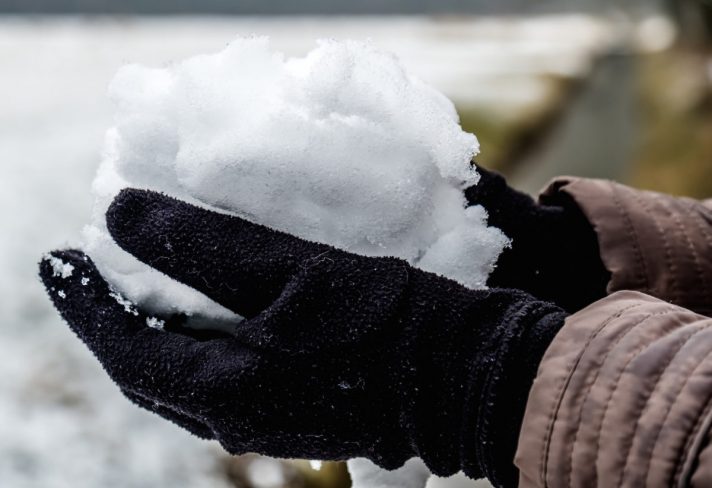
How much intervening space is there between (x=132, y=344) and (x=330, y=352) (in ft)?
0.72

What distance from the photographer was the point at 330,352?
76 cm

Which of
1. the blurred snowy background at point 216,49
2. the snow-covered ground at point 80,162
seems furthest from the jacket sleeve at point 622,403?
the snow-covered ground at point 80,162

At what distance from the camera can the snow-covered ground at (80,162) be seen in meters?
1.39

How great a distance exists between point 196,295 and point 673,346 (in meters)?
0.50

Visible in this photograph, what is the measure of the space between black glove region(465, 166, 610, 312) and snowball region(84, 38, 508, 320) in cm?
15

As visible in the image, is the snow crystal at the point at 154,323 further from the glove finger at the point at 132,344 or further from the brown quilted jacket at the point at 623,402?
the brown quilted jacket at the point at 623,402

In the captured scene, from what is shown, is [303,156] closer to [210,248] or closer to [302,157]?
[302,157]

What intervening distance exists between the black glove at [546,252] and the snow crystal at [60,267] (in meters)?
0.55

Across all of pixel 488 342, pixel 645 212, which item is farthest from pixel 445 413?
pixel 645 212

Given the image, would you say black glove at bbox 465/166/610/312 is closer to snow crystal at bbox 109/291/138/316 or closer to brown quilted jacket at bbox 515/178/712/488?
brown quilted jacket at bbox 515/178/712/488

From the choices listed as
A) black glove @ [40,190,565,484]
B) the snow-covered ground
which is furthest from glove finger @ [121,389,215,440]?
the snow-covered ground

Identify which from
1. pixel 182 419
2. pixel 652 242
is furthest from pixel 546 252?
pixel 182 419

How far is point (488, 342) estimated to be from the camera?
0.75m

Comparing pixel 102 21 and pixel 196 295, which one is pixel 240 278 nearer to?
pixel 196 295
